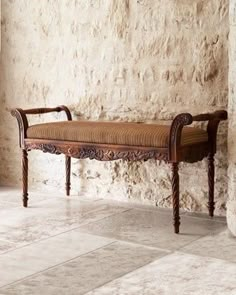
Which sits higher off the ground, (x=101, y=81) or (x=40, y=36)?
(x=40, y=36)

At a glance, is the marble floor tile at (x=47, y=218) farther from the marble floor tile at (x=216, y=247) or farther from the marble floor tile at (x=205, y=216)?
the marble floor tile at (x=216, y=247)

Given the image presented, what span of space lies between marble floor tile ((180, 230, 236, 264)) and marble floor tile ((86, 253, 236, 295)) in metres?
0.10

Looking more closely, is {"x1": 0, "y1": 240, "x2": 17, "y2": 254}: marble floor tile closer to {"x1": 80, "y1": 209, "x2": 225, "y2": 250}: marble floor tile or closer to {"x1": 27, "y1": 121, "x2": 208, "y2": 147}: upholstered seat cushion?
{"x1": 80, "y1": 209, "x2": 225, "y2": 250}: marble floor tile

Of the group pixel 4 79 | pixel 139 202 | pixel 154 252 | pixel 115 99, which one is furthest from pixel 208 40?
pixel 4 79

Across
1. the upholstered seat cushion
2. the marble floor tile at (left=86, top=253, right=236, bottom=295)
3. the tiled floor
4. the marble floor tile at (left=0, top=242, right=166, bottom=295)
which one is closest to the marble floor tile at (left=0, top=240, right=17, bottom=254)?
the tiled floor

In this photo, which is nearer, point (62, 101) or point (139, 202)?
point (139, 202)

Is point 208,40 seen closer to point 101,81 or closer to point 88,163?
point 101,81

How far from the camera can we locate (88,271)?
2.60 m

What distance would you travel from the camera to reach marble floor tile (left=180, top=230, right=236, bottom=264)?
2.86 meters

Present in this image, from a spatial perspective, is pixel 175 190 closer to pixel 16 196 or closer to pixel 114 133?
pixel 114 133

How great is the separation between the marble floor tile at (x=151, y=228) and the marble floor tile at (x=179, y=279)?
11.9 inches

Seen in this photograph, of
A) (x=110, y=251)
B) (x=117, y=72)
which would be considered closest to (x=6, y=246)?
(x=110, y=251)

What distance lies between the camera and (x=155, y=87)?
3.97 m

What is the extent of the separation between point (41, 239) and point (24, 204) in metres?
0.89
